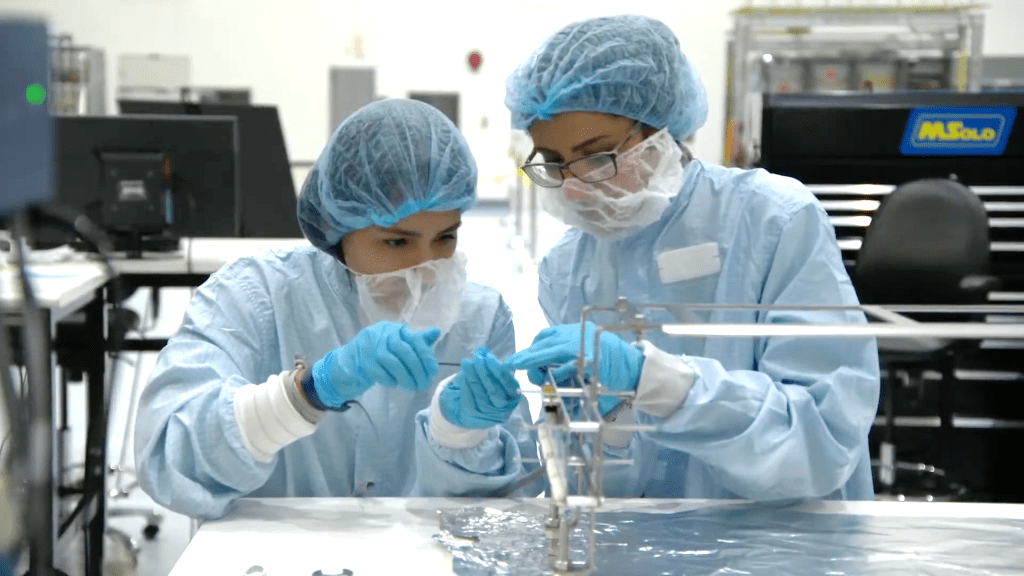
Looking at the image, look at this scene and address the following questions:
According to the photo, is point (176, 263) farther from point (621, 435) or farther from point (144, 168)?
point (621, 435)

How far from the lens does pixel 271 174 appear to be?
10.6ft

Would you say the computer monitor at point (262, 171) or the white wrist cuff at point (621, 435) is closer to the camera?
the white wrist cuff at point (621, 435)

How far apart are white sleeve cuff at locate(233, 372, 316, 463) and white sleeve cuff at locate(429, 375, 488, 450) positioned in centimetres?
16

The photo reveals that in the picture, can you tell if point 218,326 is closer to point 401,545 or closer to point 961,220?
point 401,545

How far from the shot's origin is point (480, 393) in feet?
3.92

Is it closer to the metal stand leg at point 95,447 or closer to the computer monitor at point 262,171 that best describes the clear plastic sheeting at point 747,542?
the metal stand leg at point 95,447

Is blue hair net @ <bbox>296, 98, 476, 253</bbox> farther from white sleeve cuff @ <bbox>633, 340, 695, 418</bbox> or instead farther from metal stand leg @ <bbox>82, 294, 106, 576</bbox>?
metal stand leg @ <bbox>82, 294, 106, 576</bbox>

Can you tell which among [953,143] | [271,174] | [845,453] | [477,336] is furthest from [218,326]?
[953,143]

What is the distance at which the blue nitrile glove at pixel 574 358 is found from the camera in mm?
1127

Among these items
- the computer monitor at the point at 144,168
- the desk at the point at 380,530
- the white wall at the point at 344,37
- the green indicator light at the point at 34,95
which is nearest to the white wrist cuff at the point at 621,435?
the desk at the point at 380,530

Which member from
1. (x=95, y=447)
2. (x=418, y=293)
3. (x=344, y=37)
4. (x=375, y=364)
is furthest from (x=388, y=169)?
(x=344, y=37)

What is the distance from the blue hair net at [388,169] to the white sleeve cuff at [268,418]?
0.29m

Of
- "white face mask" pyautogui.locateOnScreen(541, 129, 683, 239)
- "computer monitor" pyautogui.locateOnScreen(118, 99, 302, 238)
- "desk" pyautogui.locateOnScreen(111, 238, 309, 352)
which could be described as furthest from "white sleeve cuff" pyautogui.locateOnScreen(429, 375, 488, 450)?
"computer monitor" pyautogui.locateOnScreen(118, 99, 302, 238)

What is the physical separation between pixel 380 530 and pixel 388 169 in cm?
50
